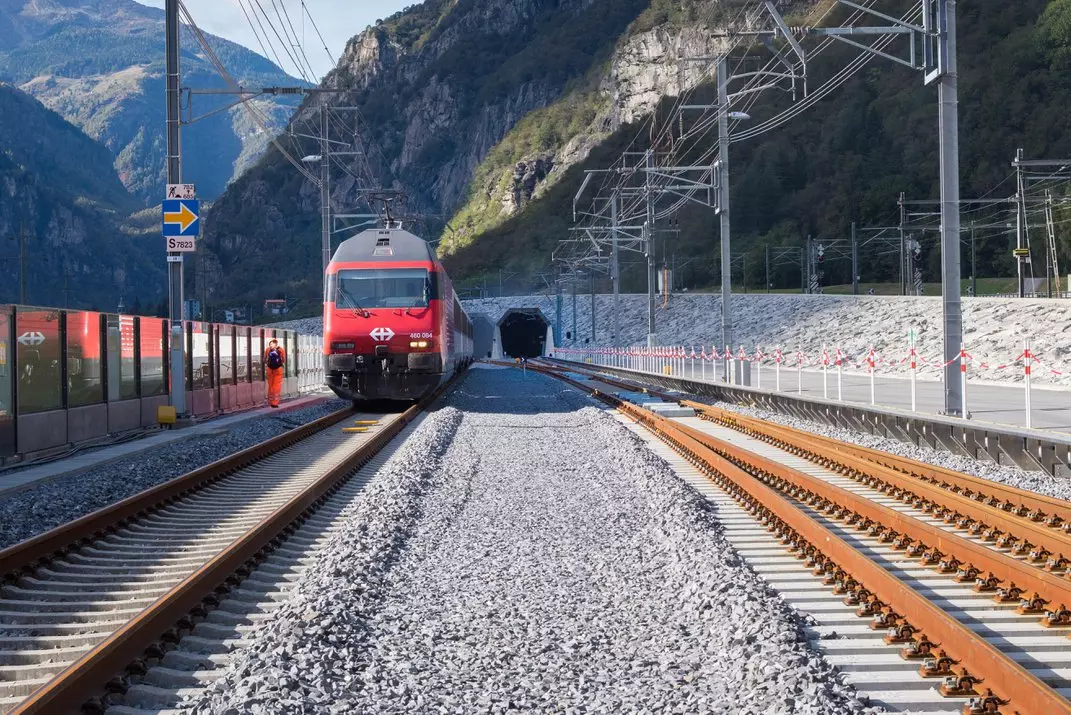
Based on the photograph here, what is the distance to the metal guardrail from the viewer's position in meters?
13.3

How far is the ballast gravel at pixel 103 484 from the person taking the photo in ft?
35.3

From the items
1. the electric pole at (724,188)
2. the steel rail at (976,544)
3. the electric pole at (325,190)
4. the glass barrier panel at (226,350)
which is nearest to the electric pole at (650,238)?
the electric pole at (724,188)

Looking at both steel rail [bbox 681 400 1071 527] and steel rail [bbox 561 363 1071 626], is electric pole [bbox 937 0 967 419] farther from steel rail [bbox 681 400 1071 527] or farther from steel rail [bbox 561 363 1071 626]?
steel rail [bbox 561 363 1071 626]

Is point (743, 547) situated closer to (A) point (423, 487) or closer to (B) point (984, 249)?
(A) point (423, 487)

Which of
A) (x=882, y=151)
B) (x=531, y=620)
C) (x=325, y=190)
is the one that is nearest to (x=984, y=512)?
(x=531, y=620)

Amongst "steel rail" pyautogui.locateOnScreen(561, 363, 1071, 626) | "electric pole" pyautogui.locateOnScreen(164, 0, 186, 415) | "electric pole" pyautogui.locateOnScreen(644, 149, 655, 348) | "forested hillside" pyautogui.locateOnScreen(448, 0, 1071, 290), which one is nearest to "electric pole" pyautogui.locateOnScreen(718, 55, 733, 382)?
"electric pole" pyautogui.locateOnScreen(644, 149, 655, 348)

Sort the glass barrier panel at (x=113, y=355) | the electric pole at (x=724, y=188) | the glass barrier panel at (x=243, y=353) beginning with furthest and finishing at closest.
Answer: the electric pole at (x=724, y=188) < the glass barrier panel at (x=243, y=353) < the glass barrier panel at (x=113, y=355)

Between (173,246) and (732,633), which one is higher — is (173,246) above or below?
above

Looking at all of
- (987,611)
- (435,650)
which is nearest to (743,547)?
(987,611)

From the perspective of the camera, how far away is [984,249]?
90.8 metres

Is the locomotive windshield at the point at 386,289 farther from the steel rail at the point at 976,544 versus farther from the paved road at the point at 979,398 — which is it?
the steel rail at the point at 976,544

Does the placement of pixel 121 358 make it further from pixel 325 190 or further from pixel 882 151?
pixel 882 151

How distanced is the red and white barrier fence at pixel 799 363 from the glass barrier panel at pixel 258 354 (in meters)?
13.0

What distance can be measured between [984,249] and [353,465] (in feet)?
281
